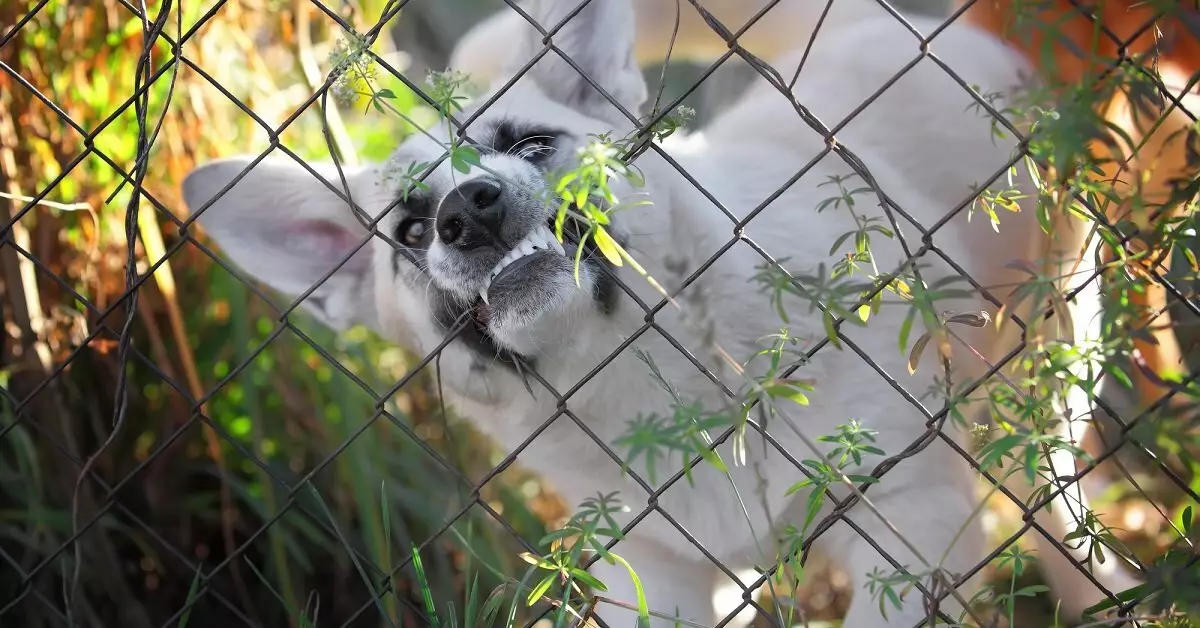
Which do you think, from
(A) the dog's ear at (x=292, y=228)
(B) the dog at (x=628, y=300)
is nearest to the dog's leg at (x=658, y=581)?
(B) the dog at (x=628, y=300)

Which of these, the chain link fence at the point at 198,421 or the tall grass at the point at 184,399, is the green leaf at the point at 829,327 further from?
the tall grass at the point at 184,399

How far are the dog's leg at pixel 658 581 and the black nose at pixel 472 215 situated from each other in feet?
2.94

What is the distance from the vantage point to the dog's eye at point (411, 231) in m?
1.97

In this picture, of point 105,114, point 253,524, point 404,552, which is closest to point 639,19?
point 105,114

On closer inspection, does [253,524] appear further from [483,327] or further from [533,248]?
[533,248]

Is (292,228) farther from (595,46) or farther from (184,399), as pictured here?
(184,399)

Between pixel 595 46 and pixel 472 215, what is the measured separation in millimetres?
525

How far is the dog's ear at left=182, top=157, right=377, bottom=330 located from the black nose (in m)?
0.43

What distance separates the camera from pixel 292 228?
7.44 ft

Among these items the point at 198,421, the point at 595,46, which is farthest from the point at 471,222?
the point at 198,421

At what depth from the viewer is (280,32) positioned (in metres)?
2.87

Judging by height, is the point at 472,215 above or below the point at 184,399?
below

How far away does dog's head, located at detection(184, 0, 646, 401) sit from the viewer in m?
1.74

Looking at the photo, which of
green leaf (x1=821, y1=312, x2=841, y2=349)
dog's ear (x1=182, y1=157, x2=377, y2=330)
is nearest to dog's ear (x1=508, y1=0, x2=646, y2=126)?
dog's ear (x1=182, y1=157, x2=377, y2=330)
